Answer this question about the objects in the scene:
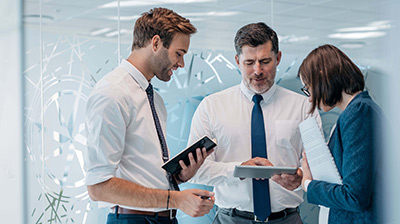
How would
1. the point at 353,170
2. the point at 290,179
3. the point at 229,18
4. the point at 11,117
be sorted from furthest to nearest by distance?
the point at 11,117, the point at 229,18, the point at 290,179, the point at 353,170

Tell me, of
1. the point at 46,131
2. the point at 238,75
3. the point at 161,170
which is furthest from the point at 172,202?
the point at 46,131

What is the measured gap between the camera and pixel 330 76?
6.62 feet

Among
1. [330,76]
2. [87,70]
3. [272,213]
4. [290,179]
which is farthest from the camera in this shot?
[87,70]

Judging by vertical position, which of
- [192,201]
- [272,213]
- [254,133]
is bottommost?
[272,213]

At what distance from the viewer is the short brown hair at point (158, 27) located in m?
2.29

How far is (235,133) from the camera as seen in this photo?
2.80 m

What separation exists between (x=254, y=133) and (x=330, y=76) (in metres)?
0.85

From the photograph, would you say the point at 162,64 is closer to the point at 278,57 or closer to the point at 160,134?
the point at 160,134

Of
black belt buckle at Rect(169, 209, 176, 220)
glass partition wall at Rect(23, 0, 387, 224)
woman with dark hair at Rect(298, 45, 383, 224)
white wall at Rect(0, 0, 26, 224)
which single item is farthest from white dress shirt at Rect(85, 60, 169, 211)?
white wall at Rect(0, 0, 26, 224)

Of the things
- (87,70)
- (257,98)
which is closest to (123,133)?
(257,98)

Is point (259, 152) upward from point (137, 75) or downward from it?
downward

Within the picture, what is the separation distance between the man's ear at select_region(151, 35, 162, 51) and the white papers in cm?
80

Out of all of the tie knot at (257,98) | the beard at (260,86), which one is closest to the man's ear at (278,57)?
the beard at (260,86)

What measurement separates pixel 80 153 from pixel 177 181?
1.90 metres
